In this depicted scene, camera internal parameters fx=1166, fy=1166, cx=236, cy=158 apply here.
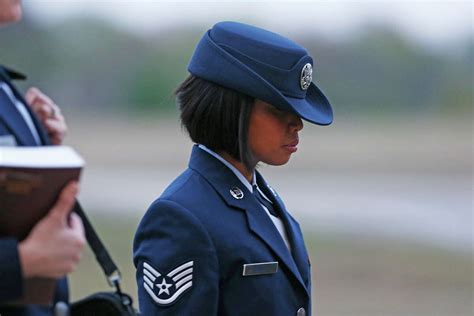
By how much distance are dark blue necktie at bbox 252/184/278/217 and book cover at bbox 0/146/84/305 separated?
1.00 metres

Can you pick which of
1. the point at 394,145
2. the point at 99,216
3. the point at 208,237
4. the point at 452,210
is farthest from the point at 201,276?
the point at 394,145

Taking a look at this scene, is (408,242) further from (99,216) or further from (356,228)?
(99,216)

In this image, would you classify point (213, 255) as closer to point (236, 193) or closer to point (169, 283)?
point (169, 283)

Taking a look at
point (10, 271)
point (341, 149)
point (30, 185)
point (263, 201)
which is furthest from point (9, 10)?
point (341, 149)

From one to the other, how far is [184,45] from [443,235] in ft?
105

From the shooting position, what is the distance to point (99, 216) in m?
14.2

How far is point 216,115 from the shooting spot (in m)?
2.80

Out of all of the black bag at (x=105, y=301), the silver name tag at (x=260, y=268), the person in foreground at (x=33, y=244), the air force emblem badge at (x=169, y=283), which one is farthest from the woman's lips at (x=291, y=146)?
the person in foreground at (x=33, y=244)

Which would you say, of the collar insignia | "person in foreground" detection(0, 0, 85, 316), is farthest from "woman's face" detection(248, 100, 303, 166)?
"person in foreground" detection(0, 0, 85, 316)

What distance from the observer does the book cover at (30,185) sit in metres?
1.96

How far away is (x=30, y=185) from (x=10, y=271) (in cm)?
16

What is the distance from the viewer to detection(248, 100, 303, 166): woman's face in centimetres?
280

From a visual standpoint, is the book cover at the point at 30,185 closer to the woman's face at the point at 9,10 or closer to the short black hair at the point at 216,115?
the woman's face at the point at 9,10

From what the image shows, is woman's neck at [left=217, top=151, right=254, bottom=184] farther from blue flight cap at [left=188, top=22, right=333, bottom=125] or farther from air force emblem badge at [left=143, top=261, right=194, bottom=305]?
air force emblem badge at [left=143, top=261, right=194, bottom=305]
